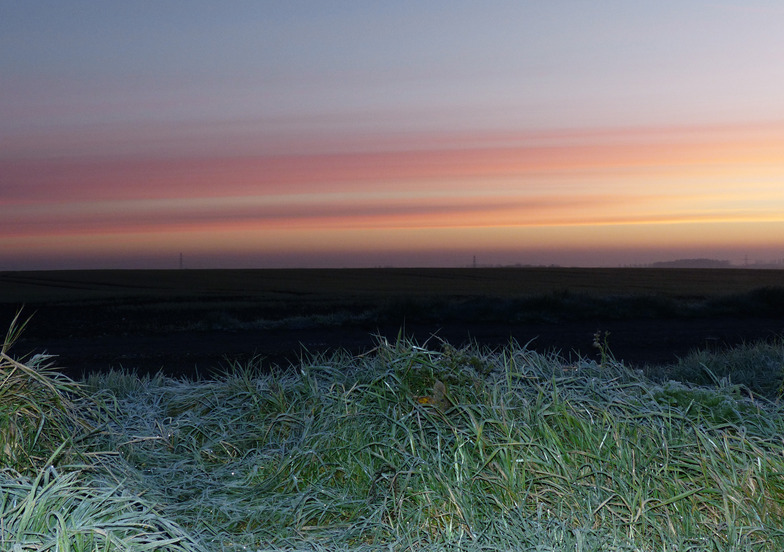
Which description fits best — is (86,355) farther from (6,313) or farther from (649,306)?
(649,306)

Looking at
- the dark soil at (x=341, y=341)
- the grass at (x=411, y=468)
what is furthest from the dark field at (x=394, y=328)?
the grass at (x=411, y=468)

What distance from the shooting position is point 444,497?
3811 mm

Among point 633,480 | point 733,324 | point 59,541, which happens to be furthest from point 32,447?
point 733,324

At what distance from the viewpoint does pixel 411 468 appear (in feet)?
13.1

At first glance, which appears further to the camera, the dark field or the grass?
the dark field

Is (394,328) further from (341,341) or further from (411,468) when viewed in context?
(411,468)

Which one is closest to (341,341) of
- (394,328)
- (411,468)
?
(394,328)

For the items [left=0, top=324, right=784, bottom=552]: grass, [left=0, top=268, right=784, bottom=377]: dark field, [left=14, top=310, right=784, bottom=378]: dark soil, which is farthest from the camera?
[left=0, top=268, right=784, bottom=377]: dark field

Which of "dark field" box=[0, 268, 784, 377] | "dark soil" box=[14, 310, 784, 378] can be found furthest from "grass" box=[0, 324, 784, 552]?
"dark soil" box=[14, 310, 784, 378]

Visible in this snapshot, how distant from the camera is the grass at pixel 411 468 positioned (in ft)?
11.2

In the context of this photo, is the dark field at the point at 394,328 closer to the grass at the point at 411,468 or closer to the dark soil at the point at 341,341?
the dark soil at the point at 341,341

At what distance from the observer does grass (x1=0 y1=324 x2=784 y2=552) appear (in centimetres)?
341

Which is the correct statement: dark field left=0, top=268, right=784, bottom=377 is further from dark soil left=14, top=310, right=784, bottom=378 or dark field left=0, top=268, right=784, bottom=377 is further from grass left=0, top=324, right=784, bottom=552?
grass left=0, top=324, right=784, bottom=552

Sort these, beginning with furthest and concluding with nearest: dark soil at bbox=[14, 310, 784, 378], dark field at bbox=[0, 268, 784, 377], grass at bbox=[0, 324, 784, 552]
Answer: dark field at bbox=[0, 268, 784, 377], dark soil at bbox=[14, 310, 784, 378], grass at bbox=[0, 324, 784, 552]
